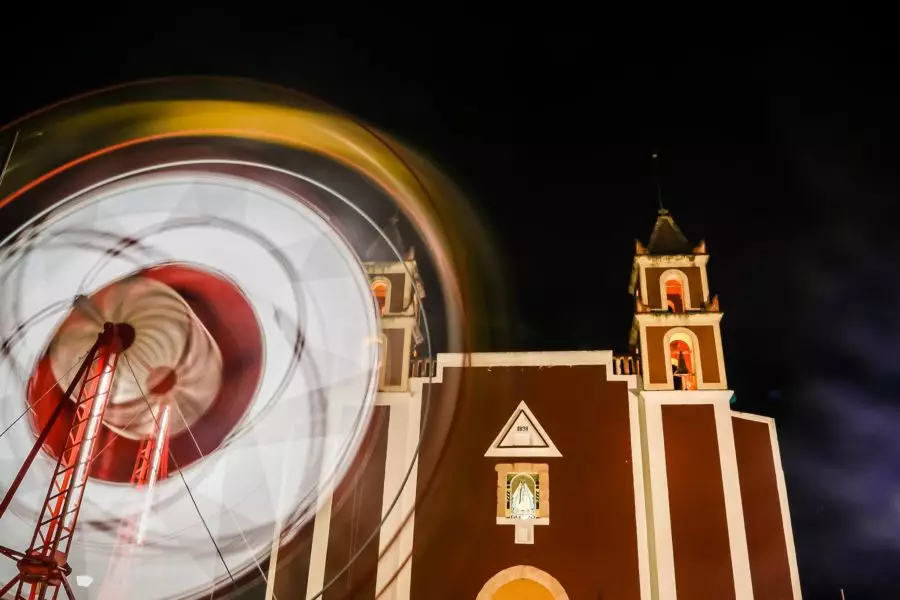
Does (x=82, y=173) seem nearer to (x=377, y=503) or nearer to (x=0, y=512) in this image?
(x=0, y=512)

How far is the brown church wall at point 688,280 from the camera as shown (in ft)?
65.2

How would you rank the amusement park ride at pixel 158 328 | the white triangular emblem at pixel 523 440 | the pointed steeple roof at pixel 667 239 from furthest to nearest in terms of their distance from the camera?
the pointed steeple roof at pixel 667 239 → the white triangular emblem at pixel 523 440 → the amusement park ride at pixel 158 328

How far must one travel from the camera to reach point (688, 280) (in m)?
20.2

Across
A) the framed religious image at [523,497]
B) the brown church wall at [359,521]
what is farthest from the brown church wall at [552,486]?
the brown church wall at [359,521]

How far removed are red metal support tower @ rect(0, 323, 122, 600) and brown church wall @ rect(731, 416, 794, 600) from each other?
41.8 ft

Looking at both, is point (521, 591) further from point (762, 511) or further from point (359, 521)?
point (762, 511)

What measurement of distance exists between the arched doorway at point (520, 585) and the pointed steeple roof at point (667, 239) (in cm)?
849

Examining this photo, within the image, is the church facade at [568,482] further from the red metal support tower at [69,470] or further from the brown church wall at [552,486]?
the red metal support tower at [69,470]

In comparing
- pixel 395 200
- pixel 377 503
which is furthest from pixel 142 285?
pixel 377 503

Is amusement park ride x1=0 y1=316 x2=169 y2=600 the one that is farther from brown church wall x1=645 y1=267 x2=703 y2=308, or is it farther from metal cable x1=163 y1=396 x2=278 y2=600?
brown church wall x1=645 y1=267 x2=703 y2=308

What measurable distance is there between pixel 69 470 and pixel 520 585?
964cm

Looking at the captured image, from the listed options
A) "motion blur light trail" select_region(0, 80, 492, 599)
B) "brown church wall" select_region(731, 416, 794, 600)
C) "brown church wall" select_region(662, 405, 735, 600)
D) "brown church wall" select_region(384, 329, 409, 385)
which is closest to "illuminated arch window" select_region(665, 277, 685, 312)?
"brown church wall" select_region(662, 405, 735, 600)

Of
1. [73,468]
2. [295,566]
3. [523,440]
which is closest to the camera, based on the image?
[73,468]

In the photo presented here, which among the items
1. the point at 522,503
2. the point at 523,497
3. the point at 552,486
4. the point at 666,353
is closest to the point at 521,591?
the point at 522,503
